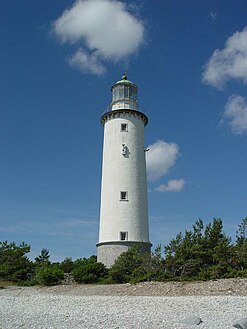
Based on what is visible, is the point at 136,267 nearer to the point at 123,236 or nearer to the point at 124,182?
the point at 123,236

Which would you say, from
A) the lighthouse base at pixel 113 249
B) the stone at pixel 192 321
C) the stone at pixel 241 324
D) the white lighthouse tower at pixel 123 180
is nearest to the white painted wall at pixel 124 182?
the white lighthouse tower at pixel 123 180

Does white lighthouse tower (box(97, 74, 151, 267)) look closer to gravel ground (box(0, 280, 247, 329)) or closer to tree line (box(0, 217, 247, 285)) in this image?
tree line (box(0, 217, 247, 285))

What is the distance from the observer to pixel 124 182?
25.9m

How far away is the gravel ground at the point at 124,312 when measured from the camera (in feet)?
32.7

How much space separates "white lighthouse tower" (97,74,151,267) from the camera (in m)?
25.0

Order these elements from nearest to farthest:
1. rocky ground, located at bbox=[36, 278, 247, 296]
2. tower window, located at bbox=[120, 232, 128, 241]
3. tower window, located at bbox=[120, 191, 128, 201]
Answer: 1. rocky ground, located at bbox=[36, 278, 247, 296]
2. tower window, located at bbox=[120, 232, 128, 241]
3. tower window, located at bbox=[120, 191, 128, 201]

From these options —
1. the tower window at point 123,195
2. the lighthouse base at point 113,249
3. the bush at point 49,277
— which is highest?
the tower window at point 123,195

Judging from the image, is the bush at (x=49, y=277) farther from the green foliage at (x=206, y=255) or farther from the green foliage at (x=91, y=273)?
the green foliage at (x=206, y=255)

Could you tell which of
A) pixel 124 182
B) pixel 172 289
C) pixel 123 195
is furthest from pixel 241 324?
pixel 124 182

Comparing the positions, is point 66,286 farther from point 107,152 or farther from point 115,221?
point 107,152

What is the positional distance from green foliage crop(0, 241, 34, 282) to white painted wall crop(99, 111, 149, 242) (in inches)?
202

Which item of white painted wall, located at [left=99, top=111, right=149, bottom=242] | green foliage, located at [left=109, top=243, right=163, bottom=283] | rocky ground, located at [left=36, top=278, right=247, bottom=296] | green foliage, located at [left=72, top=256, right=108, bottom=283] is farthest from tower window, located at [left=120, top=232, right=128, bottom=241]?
rocky ground, located at [left=36, top=278, right=247, bottom=296]

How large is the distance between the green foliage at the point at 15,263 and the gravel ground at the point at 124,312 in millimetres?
8101

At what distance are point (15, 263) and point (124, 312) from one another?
1488 cm
